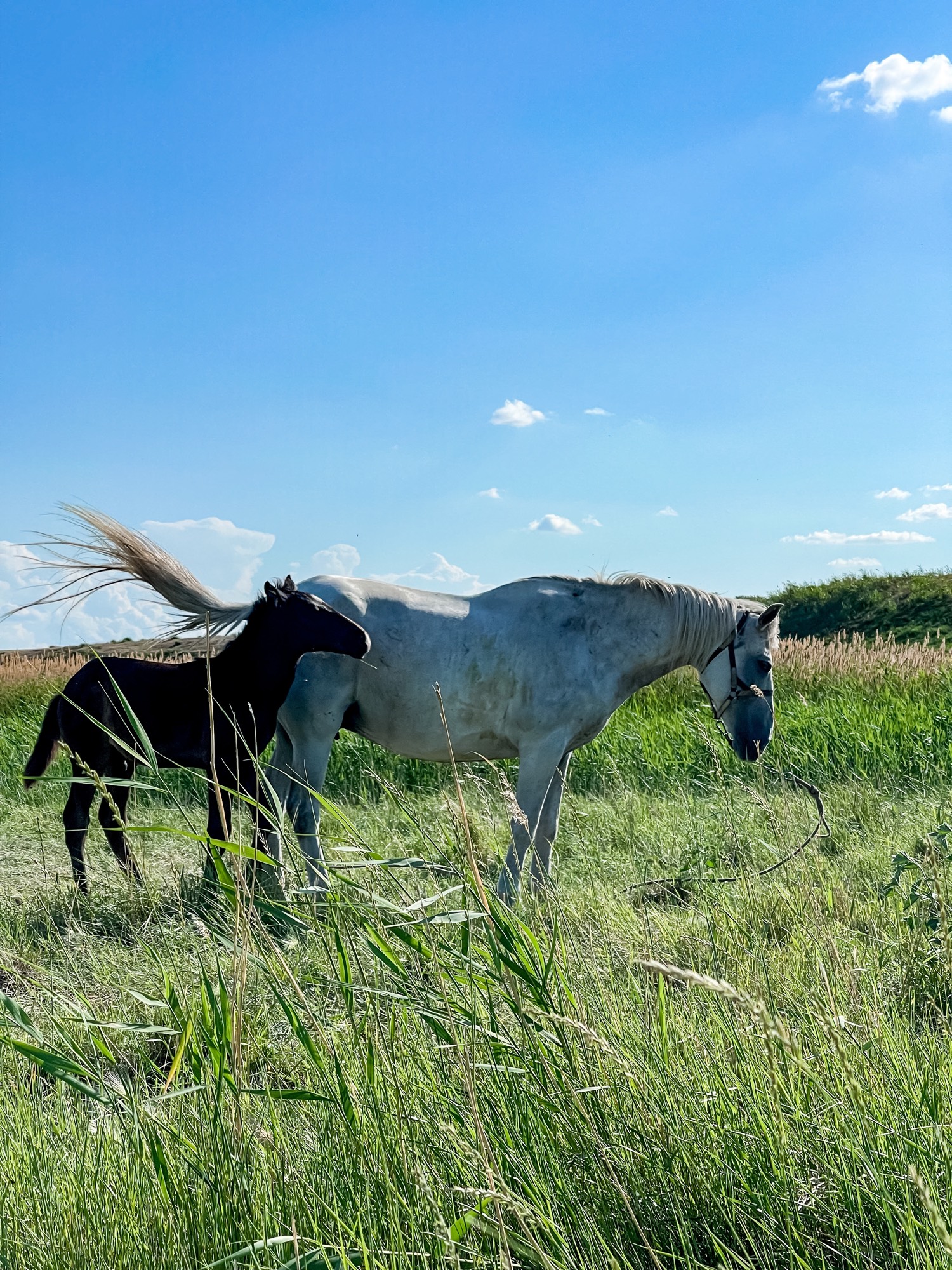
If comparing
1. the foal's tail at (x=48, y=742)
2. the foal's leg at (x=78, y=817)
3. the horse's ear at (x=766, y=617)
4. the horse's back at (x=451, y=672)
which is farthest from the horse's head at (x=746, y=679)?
the foal's tail at (x=48, y=742)

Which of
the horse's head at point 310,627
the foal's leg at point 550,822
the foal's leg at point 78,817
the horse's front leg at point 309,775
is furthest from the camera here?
the foal's leg at point 78,817

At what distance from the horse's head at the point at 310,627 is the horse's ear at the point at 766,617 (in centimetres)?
241

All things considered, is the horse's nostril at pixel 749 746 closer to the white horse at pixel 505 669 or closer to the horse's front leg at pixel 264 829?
the white horse at pixel 505 669

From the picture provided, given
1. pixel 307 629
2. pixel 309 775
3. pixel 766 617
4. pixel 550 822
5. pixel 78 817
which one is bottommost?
pixel 78 817

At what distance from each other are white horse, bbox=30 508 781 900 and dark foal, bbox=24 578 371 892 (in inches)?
9.3

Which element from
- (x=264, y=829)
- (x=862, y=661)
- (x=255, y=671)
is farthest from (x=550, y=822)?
(x=862, y=661)

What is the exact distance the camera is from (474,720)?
211 inches

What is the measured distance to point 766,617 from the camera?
5.64 metres

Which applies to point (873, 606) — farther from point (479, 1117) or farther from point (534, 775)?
point (479, 1117)

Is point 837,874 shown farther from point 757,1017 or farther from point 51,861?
point 51,861

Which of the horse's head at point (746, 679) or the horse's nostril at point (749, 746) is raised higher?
the horse's head at point (746, 679)

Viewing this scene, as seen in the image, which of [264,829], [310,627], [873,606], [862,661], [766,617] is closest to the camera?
[264,829]

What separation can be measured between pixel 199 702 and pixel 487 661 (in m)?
1.68

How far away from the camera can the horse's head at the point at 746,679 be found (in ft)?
18.6
